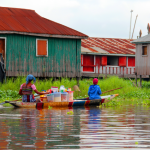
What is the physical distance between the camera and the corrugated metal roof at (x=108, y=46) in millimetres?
39281

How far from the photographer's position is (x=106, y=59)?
3938cm

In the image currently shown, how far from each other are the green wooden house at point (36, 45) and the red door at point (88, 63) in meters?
12.9

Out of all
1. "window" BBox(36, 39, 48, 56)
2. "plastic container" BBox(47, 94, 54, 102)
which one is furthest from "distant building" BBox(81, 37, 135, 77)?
"plastic container" BBox(47, 94, 54, 102)

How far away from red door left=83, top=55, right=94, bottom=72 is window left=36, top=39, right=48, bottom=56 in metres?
13.9

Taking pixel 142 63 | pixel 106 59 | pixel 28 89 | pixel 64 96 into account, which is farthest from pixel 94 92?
pixel 106 59

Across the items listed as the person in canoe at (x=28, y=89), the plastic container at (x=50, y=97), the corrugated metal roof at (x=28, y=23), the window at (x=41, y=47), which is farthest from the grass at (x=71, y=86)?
the person in canoe at (x=28, y=89)

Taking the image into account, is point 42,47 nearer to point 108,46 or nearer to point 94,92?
point 94,92

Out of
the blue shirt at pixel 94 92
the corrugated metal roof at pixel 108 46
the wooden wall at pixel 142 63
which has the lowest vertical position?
the blue shirt at pixel 94 92

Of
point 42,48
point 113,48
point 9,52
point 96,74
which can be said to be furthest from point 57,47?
point 113,48

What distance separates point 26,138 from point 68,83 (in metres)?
17.3

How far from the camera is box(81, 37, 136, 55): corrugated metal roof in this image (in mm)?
39281

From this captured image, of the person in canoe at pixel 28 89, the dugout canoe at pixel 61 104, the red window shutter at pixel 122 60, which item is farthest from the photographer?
the red window shutter at pixel 122 60

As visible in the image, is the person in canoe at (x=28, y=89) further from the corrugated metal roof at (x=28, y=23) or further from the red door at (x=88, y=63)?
the red door at (x=88, y=63)

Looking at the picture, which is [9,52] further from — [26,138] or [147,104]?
[26,138]
